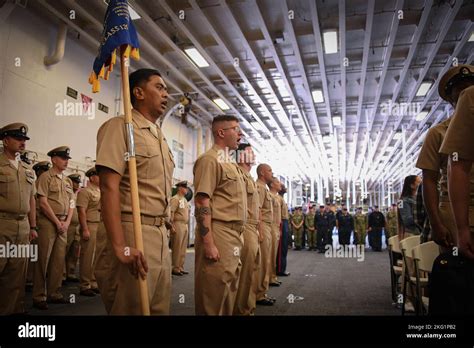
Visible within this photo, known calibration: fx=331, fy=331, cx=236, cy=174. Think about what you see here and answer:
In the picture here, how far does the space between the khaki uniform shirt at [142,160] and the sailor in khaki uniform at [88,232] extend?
2679 mm

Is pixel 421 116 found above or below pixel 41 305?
above

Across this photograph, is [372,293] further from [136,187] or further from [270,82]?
[270,82]

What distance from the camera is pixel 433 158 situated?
5.79ft

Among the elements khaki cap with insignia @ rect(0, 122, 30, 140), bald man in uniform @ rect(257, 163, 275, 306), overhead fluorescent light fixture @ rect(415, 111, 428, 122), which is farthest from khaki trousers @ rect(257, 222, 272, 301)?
overhead fluorescent light fixture @ rect(415, 111, 428, 122)

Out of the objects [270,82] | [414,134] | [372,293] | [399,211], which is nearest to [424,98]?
[414,134]

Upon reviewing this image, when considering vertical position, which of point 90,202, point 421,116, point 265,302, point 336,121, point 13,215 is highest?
point 336,121

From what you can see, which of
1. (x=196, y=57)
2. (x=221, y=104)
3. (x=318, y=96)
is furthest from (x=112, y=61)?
(x=221, y=104)

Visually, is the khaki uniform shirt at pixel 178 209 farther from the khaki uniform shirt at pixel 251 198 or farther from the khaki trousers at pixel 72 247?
the khaki uniform shirt at pixel 251 198

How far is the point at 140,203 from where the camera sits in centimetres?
147

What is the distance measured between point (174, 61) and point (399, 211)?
5.97 meters

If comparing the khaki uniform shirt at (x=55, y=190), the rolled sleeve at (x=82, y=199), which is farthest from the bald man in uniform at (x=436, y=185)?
the rolled sleeve at (x=82, y=199)

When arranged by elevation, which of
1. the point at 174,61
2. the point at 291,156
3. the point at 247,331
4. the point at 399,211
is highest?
the point at 174,61

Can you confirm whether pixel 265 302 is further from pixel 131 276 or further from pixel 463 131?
pixel 463 131

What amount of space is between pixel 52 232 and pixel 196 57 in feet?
16.3
